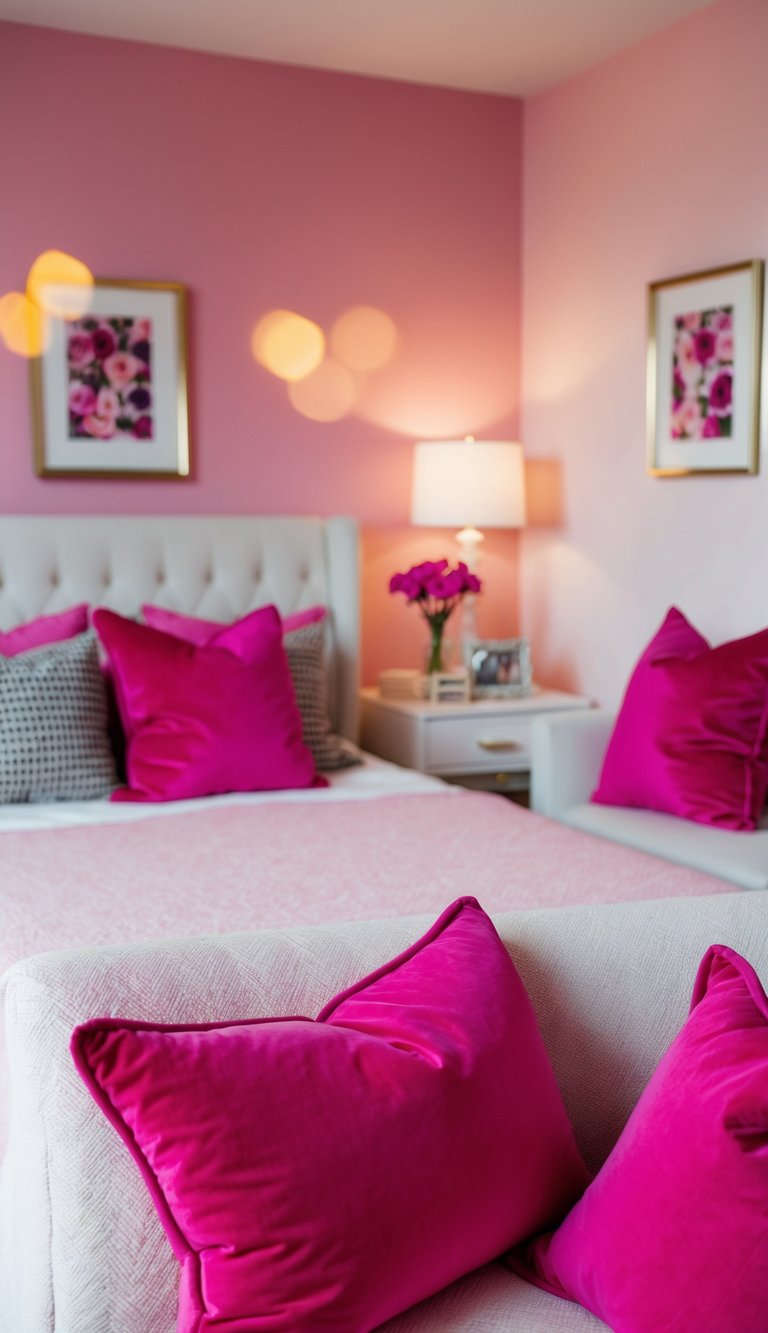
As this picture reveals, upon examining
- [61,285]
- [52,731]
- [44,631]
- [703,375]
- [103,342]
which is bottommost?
[52,731]

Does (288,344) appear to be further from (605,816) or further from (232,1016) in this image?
(232,1016)

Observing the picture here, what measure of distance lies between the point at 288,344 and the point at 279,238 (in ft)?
0.99

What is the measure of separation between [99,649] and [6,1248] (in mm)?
2076

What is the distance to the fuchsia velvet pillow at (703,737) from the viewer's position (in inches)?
116

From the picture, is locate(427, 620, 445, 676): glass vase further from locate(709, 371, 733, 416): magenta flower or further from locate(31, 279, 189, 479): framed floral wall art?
locate(709, 371, 733, 416): magenta flower

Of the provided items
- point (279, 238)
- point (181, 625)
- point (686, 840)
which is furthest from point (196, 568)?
point (686, 840)

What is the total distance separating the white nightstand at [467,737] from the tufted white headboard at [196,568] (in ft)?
0.49

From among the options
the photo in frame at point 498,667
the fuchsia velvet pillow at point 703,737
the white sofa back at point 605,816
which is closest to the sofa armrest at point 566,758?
the white sofa back at point 605,816

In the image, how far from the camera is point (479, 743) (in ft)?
12.6

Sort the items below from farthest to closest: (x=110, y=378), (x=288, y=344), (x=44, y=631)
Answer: (x=288, y=344)
(x=110, y=378)
(x=44, y=631)

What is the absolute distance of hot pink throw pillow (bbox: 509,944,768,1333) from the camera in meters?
1.14

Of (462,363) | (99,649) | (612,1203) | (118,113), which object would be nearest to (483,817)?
(99,649)

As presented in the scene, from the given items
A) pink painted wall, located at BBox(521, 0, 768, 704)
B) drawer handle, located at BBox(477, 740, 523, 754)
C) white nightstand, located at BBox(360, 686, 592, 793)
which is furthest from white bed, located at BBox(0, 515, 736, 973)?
pink painted wall, located at BBox(521, 0, 768, 704)

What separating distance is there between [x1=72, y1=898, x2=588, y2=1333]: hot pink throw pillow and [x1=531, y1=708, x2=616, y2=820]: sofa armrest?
2018mm
